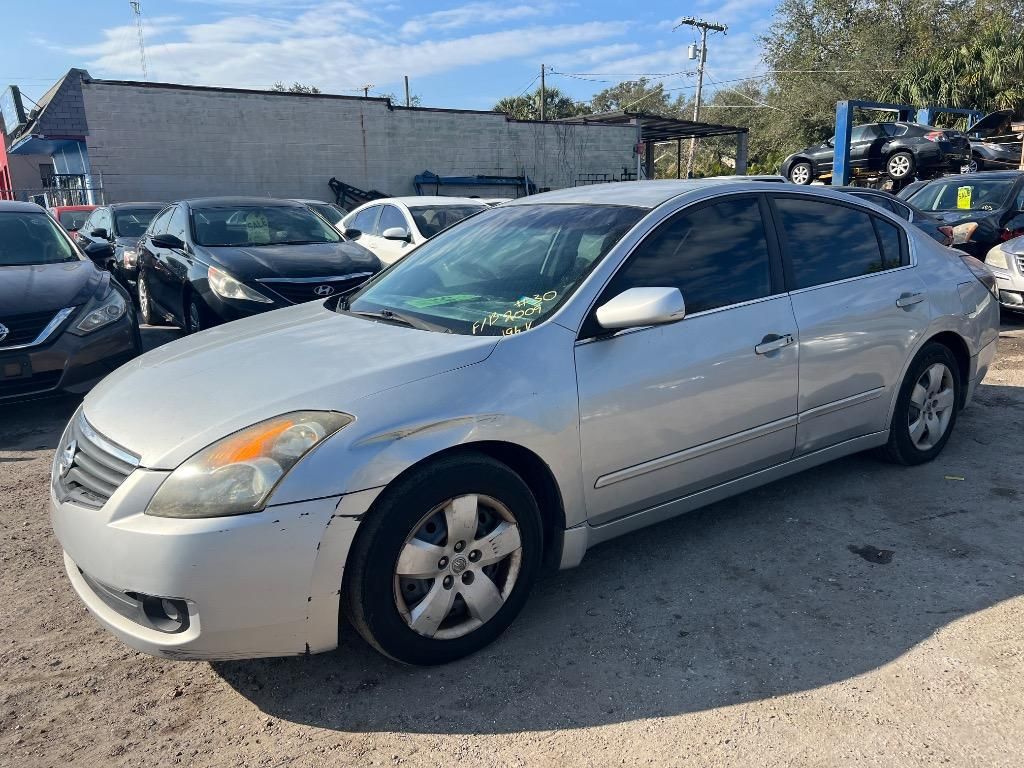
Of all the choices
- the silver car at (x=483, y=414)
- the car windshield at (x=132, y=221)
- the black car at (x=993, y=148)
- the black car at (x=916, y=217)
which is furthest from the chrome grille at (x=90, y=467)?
the black car at (x=993, y=148)

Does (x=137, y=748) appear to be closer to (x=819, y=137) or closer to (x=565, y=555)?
(x=565, y=555)

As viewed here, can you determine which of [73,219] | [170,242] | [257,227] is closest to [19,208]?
[170,242]

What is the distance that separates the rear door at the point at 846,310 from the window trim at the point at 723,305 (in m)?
0.06

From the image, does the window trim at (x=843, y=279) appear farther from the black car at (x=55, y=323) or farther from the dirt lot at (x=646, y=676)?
the black car at (x=55, y=323)

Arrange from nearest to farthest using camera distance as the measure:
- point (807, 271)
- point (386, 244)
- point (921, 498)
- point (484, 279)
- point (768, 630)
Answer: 1. point (768, 630)
2. point (484, 279)
3. point (807, 271)
4. point (921, 498)
5. point (386, 244)

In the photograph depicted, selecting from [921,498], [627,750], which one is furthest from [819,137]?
[627,750]

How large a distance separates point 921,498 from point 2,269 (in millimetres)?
6566

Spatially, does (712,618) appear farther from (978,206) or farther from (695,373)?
(978,206)

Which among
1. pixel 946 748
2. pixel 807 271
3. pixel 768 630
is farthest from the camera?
pixel 807 271

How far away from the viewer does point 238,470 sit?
7.86 ft

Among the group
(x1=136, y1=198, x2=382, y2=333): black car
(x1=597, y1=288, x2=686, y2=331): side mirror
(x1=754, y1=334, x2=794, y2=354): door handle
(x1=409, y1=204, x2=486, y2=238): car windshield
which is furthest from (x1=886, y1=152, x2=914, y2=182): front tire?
(x1=597, y1=288, x2=686, y2=331): side mirror

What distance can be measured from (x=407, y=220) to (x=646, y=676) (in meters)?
8.26

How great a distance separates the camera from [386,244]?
1035 cm

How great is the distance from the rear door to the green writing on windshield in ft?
4.95
